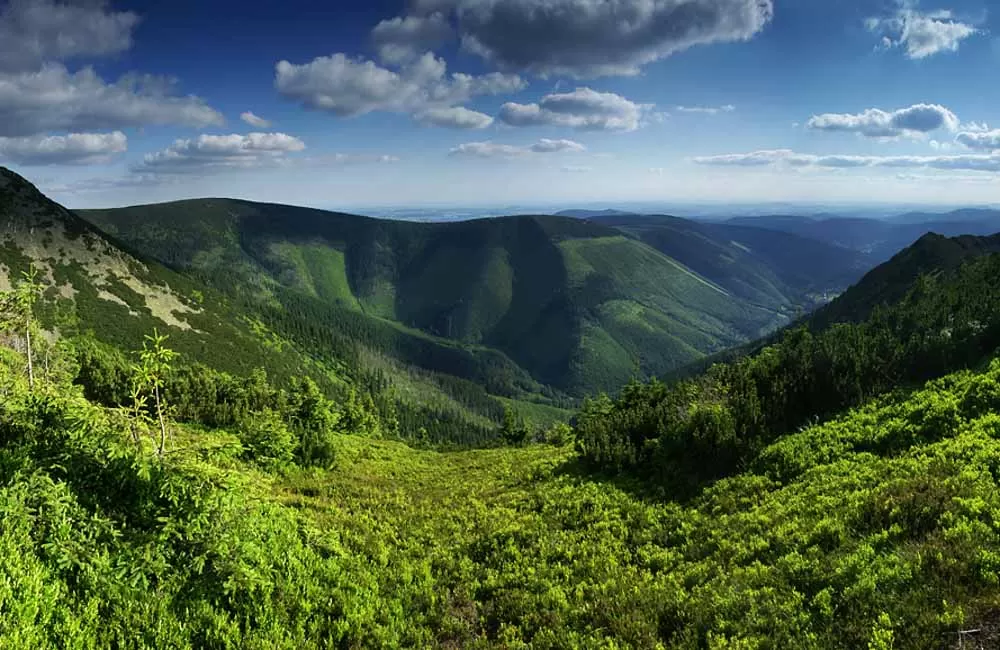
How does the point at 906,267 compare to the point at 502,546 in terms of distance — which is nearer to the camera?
the point at 502,546

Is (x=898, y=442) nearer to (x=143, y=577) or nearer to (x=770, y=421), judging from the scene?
(x=770, y=421)

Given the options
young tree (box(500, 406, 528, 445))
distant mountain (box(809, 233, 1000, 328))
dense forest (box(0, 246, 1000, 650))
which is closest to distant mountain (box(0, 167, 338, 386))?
young tree (box(500, 406, 528, 445))

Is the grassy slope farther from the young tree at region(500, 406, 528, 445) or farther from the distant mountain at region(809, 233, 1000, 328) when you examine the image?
the distant mountain at region(809, 233, 1000, 328)

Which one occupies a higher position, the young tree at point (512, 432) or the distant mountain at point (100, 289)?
the distant mountain at point (100, 289)

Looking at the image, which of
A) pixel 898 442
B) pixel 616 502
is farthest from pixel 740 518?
pixel 898 442

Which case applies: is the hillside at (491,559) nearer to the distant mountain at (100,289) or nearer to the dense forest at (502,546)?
the dense forest at (502,546)

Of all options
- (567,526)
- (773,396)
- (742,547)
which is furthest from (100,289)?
(742,547)

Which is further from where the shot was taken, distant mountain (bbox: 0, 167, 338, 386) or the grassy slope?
distant mountain (bbox: 0, 167, 338, 386)

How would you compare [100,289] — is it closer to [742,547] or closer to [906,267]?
[742,547]

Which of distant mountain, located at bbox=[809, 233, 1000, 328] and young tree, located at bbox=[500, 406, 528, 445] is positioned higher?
distant mountain, located at bbox=[809, 233, 1000, 328]

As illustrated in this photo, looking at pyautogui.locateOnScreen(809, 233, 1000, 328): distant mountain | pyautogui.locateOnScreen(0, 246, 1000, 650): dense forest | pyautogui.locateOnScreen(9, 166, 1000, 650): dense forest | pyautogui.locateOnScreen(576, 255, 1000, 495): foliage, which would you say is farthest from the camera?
pyautogui.locateOnScreen(809, 233, 1000, 328): distant mountain

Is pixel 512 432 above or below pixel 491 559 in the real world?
below

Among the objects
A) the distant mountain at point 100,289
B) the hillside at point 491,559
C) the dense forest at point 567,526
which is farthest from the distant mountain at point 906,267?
the distant mountain at point 100,289
